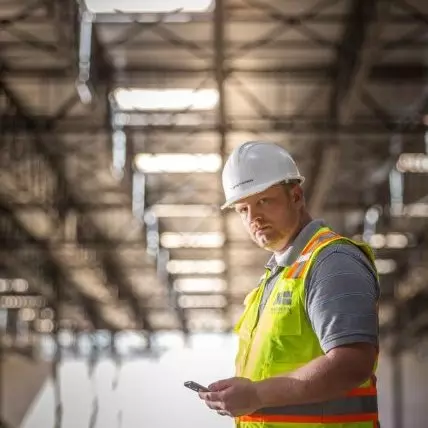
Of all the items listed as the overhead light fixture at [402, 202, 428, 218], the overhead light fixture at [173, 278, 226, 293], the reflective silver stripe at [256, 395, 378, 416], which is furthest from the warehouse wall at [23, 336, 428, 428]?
the reflective silver stripe at [256, 395, 378, 416]

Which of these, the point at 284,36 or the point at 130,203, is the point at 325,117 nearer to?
the point at 284,36

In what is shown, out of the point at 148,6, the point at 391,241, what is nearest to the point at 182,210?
the point at 391,241

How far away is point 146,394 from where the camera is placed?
26.5m

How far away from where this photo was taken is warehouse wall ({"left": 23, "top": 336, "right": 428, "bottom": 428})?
69.0ft

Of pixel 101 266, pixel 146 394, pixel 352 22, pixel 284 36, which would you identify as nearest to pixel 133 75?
pixel 284 36

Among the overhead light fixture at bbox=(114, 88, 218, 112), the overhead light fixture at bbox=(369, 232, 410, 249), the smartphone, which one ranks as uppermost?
the overhead light fixture at bbox=(114, 88, 218, 112)

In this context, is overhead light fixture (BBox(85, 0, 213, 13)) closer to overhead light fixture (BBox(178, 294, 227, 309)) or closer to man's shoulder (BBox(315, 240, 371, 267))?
man's shoulder (BBox(315, 240, 371, 267))

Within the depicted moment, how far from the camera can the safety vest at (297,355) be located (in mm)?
3508

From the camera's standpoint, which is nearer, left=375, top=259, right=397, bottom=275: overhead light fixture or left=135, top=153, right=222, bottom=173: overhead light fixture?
left=135, top=153, right=222, bottom=173: overhead light fixture

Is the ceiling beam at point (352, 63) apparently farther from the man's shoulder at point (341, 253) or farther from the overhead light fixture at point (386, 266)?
the overhead light fixture at point (386, 266)

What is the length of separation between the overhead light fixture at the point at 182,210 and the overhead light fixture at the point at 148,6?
1249 cm

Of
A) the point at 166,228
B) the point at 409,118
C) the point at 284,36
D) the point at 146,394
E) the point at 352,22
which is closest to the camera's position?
the point at 352,22

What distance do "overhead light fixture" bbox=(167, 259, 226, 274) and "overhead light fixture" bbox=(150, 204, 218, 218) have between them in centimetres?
750

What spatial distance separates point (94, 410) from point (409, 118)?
12537 millimetres
